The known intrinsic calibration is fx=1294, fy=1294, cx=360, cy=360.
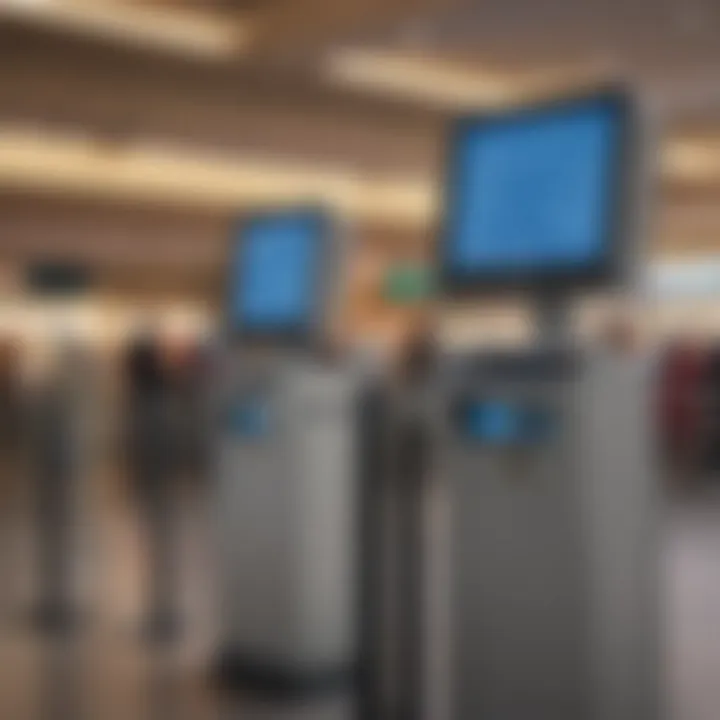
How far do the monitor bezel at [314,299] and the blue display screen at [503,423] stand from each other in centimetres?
151

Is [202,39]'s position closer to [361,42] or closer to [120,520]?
[361,42]

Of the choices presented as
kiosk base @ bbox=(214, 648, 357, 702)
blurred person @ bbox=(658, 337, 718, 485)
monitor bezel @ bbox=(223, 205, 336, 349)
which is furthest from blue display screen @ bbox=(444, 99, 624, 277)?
blurred person @ bbox=(658, 337, 718, 485)

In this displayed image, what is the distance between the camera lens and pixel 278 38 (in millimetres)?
8961

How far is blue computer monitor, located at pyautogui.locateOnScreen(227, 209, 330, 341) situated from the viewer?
15.5ft

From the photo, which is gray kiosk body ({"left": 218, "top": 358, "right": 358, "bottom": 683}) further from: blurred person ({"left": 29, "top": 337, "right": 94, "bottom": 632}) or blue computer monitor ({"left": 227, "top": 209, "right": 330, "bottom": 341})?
blurred person ({"left": 29, "top": 337, "right": 94, "bottom": 632})

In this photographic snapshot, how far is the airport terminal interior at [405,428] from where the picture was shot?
3.08 m

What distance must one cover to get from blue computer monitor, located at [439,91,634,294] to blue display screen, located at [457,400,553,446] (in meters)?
0.30

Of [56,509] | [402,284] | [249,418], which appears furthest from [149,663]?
[402,284]

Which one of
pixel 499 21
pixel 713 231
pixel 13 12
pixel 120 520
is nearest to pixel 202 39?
pixel 13 12

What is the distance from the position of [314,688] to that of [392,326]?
1222 centimetres

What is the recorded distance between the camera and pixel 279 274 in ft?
16.0

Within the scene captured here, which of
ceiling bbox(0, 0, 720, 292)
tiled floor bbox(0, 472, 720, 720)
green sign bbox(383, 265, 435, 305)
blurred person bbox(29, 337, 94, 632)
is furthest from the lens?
green sign bbox(383, 265, 435, 305)

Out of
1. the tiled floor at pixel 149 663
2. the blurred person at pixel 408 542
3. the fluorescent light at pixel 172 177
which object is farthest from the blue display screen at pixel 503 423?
the fluorescent light at pixel 172 177

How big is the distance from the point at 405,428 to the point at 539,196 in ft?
4.12
